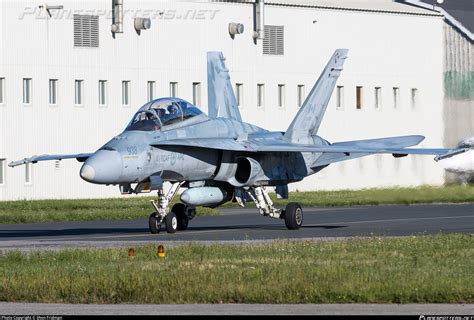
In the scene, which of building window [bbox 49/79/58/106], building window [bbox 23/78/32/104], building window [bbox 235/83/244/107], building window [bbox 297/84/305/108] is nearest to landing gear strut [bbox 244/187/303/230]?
building window [bbox 23/78/32/104]

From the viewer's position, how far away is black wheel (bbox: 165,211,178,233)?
29.1 m

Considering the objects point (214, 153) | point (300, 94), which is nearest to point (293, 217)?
point (214, 153)

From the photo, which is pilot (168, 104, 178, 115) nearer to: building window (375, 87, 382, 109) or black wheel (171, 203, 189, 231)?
black wheel (171, 203, 189, 231)

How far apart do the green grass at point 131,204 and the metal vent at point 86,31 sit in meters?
6.50

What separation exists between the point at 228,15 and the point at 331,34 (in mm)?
6613

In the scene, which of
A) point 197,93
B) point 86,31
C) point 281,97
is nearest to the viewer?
point 86,31

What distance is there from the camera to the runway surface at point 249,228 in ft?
89.9

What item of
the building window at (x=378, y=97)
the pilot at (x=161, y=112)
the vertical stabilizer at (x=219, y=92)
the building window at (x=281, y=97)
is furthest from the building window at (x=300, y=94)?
the pilot at (x=161, y=112)

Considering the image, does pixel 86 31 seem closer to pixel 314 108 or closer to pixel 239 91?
pixel 239 91

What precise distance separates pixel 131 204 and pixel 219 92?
13.8m

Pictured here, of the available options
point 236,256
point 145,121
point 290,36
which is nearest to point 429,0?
point 290,36

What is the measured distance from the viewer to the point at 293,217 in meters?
30.5

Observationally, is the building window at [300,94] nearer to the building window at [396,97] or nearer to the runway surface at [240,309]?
the building window at [396,97]

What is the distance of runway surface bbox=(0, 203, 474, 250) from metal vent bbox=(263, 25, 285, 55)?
1819 centimetres
